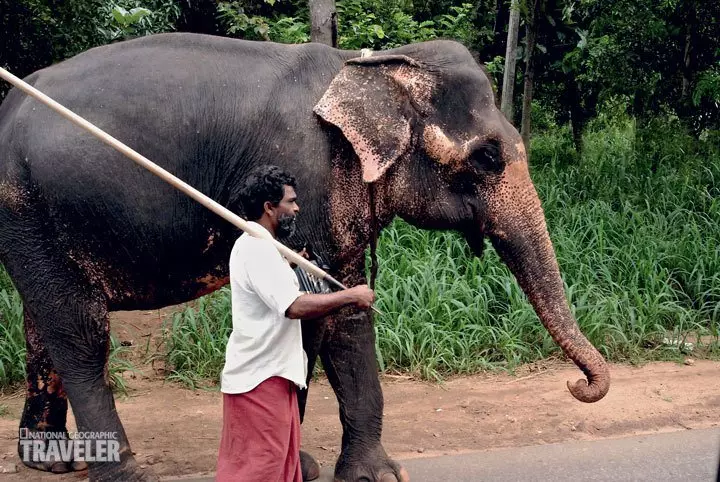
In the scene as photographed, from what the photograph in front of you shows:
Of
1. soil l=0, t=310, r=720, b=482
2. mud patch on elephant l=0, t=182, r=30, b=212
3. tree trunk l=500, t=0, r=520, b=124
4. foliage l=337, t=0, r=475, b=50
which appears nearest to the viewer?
mud patch on elephant l=0, t=182, r=30, b=212

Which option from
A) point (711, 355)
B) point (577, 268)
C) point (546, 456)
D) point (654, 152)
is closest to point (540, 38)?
point (654, 152)

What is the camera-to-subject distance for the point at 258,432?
9.74ft

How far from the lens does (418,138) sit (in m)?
3.75

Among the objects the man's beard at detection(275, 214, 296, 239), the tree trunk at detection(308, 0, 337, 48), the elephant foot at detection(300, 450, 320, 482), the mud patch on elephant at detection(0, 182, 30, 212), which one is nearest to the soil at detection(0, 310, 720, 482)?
the elephant foot at detection(300, 450, 320, 482)

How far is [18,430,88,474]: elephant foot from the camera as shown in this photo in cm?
407

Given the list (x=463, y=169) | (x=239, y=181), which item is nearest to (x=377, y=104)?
(x=463, y=169)

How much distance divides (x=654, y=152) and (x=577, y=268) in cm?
262

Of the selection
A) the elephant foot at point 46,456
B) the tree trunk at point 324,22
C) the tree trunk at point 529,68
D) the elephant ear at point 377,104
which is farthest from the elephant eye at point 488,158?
the tree trunk at point 529,68

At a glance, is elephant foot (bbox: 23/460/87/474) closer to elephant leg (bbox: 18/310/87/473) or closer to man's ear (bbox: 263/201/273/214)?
elephant leg (bbox: 18/310/87/473)

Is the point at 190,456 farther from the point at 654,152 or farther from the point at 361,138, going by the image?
the point at 654,152

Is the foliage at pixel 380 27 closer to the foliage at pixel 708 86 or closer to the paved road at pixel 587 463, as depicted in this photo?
the foliage at pixel 708 86

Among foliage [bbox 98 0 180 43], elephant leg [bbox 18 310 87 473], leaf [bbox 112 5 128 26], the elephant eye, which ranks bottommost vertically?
elephant leg [bbox 18 310 87 473]

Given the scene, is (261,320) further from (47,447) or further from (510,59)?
(510,59)

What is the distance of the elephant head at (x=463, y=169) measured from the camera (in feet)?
12.1
